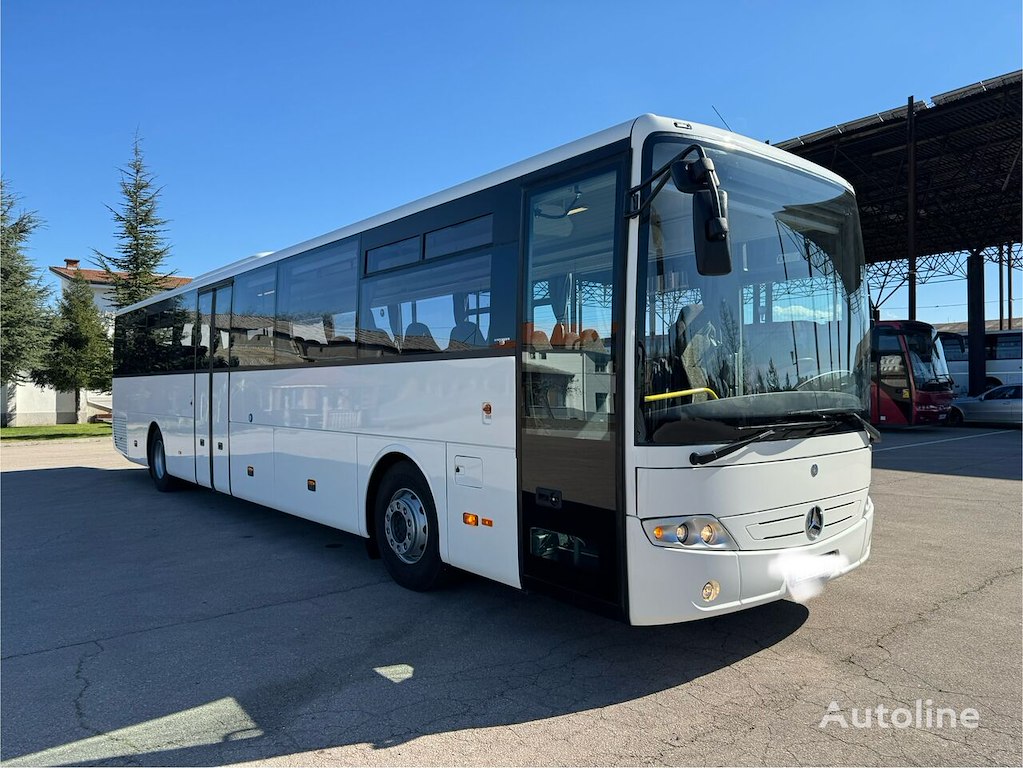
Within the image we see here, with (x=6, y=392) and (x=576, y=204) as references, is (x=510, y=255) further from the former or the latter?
(x=6, y=392)

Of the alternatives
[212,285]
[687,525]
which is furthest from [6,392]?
[687,525]

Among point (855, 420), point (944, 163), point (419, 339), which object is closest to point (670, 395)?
point (855, 420)

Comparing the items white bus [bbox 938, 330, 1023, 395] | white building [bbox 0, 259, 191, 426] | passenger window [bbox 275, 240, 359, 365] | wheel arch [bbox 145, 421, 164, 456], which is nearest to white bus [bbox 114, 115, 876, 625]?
passenger window [bbox 275, 240, 359, 365]

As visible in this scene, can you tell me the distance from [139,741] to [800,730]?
3.30 meters

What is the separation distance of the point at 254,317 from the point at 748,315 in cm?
633

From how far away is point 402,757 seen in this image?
3.41 metres

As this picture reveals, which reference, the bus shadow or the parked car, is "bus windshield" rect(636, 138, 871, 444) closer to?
the bus shadow

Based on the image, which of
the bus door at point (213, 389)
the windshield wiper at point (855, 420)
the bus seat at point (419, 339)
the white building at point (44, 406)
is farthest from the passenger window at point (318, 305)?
the white building at point (44, 406)

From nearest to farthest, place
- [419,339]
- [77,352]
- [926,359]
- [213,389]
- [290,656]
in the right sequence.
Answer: [290,656] < [419,339] < [213,389] < [926,359] < [77,352]

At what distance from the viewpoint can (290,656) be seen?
4672 mm

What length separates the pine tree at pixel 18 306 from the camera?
27.7m

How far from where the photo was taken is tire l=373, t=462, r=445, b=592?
5.79 metres

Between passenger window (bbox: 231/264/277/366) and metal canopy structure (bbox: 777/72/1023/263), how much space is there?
19193 mm
